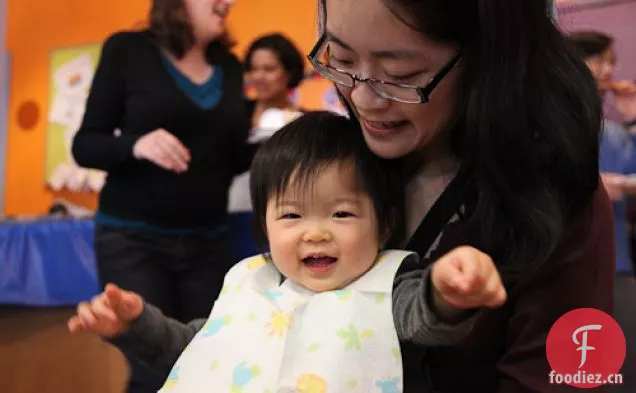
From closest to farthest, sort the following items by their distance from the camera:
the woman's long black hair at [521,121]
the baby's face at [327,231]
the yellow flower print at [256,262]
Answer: the woman's long black hair at [521,121]
the baby's face at [327,231]
the yellow flower print at [256,262]

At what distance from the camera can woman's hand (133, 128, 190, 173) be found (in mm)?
1238

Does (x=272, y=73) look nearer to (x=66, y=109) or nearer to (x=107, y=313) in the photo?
(x=107, y=313)

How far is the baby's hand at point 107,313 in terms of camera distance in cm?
76

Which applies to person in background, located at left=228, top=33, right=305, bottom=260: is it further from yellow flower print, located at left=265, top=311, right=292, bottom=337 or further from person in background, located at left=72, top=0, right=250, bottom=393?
yellow flower print, located at left=265, top=311, right=292, bottom=337

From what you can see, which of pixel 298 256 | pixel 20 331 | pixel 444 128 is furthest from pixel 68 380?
pixel 444 128

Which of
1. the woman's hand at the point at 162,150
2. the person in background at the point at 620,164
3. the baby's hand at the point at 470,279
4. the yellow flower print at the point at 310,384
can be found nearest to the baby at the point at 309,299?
the yellow flower print at the point at 310,384

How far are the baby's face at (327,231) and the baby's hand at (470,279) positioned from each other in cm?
21

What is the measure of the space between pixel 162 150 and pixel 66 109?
12.0ft

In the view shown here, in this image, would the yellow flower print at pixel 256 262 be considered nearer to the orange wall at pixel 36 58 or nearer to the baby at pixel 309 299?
the baby at pixel 309 299

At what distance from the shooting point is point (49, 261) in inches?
119

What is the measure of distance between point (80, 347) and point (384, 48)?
187cm

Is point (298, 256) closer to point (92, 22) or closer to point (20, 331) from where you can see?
point (20, 331)

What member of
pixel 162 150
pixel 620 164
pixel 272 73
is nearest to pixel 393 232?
pixel 162 150

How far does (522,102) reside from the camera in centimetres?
69
